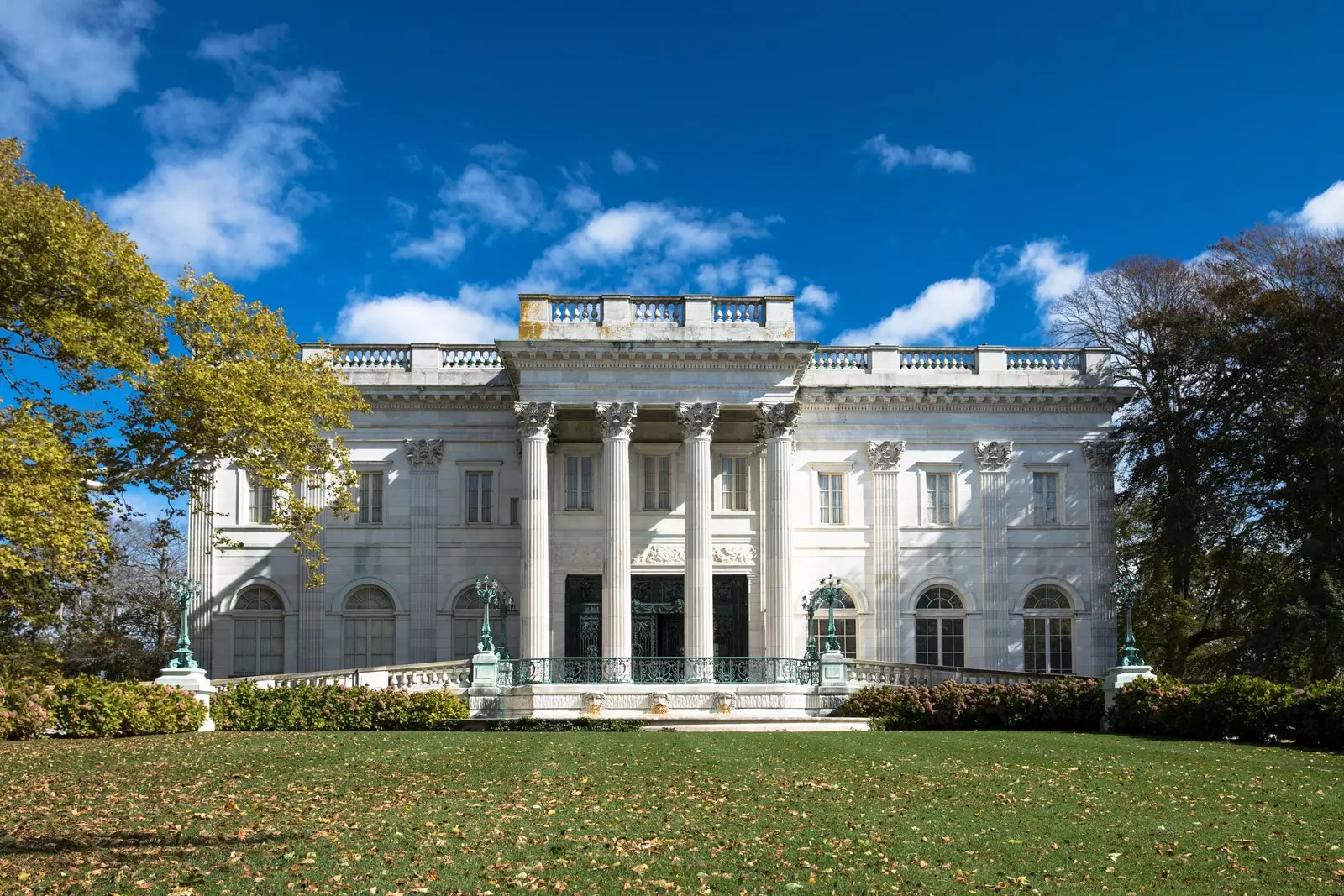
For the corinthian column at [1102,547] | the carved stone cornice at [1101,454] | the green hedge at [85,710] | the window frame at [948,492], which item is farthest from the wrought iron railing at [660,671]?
the carved stone cornice at [1101,454]

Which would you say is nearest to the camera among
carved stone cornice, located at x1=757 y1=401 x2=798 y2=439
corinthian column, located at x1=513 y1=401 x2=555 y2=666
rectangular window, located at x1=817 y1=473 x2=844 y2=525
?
corinthian column, located at x1=513 y1=401 x2=555 y2=666

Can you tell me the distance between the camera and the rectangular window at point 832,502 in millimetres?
37312

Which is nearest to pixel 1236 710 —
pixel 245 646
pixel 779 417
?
pixel 779 417

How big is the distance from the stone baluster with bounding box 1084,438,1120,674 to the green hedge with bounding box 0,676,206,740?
2563 centimetres

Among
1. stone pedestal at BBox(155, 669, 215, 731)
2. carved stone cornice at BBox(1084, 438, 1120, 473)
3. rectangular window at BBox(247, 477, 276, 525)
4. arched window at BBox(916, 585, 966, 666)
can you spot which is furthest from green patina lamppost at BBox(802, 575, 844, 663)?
rectangular window at BBox(247, 477, 276, 525)

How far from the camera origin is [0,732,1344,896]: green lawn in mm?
10469

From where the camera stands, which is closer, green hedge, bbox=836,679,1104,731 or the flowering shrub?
the flowering shrub

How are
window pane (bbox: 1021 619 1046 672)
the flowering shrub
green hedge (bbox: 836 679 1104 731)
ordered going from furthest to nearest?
window pane (bbox: 1021 619 1046 672)
green hedge (bbox: 836 679 1104 731)
the flowering shrub

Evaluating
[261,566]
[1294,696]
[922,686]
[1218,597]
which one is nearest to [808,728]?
[922,686]

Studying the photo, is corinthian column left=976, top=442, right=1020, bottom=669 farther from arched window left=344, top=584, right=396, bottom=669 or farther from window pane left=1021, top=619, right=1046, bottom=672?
arched window left=344, top=584, right=396, bottom=669

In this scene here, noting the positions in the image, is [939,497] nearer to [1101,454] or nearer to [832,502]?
[832,502]

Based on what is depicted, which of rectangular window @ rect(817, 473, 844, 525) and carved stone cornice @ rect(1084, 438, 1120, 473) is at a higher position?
carved stone cornice @ rect(1084, 438, 1120, 473)

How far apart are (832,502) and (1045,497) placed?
6526mm

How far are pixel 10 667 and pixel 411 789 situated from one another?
12306 mm
